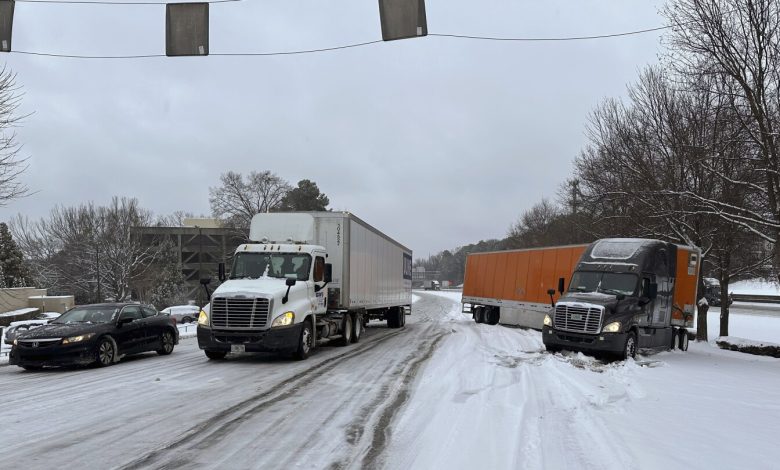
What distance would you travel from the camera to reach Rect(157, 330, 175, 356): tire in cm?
1563

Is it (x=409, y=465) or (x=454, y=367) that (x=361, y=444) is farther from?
(x=454, y=367)

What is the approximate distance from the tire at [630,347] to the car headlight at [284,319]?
790 centimetres

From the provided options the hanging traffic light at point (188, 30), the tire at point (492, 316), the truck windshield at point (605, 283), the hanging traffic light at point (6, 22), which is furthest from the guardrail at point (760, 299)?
the hanging traffic light at point (6, 22)

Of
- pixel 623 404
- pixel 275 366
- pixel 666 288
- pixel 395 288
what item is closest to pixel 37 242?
pixel 395 288

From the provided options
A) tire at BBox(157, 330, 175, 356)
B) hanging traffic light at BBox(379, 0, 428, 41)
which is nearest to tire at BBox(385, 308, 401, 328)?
tire at BBox(157, 330, 175, 356)

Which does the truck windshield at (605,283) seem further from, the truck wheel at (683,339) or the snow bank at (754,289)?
the snow bank at (754,289)

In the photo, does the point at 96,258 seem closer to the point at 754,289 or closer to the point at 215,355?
the point at 215,355

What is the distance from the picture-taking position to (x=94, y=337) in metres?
13.0

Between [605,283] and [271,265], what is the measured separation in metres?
8.72

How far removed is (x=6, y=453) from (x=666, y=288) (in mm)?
15997

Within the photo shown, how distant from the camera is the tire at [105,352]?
13102 millimetres

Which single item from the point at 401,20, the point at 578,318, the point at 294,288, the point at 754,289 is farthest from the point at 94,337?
the point at 754,289

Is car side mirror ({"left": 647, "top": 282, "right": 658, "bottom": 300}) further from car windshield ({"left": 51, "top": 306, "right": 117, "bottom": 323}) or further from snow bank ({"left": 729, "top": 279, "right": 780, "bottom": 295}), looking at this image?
snow bank ({"left": 729, "top": 279, "right": 780, "bottom": 295})

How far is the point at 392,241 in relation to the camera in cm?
2528
